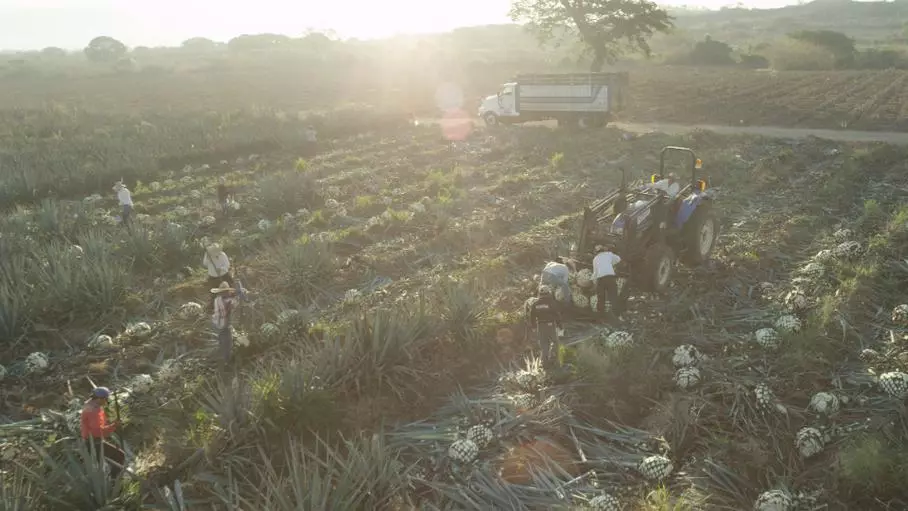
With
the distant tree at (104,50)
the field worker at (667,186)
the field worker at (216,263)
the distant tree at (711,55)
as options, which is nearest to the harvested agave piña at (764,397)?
the field worker at (667,186)

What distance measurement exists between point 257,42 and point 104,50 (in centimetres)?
4158

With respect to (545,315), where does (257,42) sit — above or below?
above

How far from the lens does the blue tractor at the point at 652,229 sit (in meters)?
8.28

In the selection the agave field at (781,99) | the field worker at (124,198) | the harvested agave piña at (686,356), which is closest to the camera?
the harvested agave piña at (686,356)

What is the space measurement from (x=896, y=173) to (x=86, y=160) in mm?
26423

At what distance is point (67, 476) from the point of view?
4676 millimetres

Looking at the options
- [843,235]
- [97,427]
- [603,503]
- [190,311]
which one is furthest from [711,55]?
[97,427]

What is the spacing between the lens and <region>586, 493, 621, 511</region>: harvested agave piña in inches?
182

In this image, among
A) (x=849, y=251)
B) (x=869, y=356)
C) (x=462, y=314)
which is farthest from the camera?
(x=849, y=251)

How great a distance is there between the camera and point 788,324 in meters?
7.14

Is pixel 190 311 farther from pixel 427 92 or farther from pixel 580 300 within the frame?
pixel 427 92

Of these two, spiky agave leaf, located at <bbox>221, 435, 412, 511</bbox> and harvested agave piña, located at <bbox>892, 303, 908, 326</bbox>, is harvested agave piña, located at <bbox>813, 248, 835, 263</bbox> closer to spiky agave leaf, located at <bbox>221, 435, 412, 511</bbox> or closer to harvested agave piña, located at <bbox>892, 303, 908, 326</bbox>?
harvested agave piña, located at <bbox>892, 303, 908, 326</bbox>

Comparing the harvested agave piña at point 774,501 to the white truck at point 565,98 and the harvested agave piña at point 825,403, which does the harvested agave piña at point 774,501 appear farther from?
the white truck at point 565,98

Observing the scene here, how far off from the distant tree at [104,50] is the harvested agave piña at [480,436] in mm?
130069
